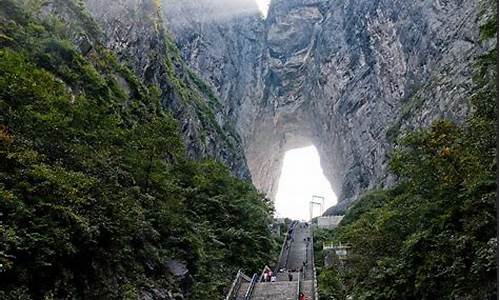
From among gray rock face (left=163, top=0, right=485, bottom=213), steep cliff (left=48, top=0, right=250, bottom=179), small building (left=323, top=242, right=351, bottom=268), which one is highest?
gray rock face (left=163, top=0, right=485, bottom=213)

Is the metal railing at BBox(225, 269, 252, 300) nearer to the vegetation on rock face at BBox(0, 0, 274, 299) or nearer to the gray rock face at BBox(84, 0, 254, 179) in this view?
the vegetation on rock face at BBox(0, 0, 274, 299)

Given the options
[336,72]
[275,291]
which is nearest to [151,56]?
[275,291]

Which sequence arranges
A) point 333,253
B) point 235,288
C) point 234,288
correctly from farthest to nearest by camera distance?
point 333,253
point 235,288
point 234,288

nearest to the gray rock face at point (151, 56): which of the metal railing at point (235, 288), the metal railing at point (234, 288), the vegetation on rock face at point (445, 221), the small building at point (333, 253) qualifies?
the small building at point (333, 253)

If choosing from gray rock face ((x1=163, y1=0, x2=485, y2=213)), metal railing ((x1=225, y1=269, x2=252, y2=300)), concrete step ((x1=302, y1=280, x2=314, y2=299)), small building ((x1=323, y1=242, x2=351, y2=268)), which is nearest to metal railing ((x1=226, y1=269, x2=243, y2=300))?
metal railing ((x1=225, y1=269, x2=252, y2=300))

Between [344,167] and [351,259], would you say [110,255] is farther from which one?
[344,167]

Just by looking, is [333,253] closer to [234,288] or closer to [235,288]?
[235,288]

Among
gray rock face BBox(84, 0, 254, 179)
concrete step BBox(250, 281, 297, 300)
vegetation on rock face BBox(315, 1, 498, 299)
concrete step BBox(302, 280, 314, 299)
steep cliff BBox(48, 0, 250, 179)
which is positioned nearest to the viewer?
vegetation on rock face BBox(315, 1, 498, 299)

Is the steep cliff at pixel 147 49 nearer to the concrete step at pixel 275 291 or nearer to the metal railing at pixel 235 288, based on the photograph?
the metal railing at pixel 235 288
